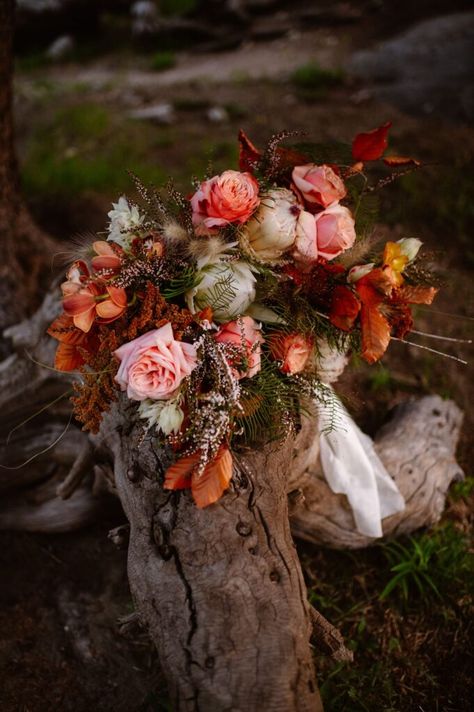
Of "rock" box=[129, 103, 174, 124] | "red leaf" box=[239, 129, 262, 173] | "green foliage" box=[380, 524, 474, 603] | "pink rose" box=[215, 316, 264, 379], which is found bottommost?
"green foliage" box=[380, 524, 474, 603]

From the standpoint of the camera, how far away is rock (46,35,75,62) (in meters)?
7.88

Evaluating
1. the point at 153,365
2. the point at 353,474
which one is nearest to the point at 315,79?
the point at 353,474

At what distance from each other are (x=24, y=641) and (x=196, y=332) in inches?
61.3

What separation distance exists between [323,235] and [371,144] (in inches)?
15.2

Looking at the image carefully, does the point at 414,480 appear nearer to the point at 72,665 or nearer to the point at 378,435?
the point at 378,435

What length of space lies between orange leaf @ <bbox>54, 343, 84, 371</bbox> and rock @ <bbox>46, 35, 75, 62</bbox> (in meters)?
7.31

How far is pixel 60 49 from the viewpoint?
7.93 meters

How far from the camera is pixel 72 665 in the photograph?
2391 millimetres

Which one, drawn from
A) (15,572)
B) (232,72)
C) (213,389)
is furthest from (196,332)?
(232,72)

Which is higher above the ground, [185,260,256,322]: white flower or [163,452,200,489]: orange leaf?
[185,260,256,322]: white flower

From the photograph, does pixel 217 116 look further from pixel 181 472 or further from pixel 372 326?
pixel 181 472

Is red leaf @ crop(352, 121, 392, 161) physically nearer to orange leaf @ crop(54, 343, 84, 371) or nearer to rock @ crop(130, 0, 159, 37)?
orange leaf @ crop(54, 343, 84, 371)

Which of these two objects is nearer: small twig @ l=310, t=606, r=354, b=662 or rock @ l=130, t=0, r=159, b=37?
small twig @ l=310, t=606, r=354, b=662

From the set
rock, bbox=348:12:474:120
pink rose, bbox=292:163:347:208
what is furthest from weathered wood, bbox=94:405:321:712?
rock, bbox=348:12:474:120
